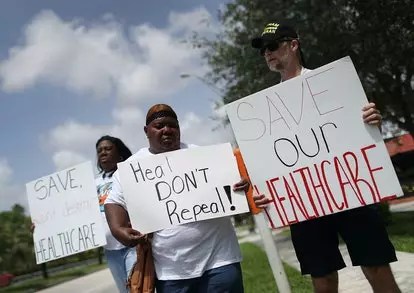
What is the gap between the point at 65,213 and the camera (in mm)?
4152

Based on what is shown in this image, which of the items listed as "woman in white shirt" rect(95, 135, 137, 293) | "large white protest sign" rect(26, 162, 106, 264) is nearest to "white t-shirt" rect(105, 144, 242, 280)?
"woman in white shirt" rect(95, 135, 137, 293)

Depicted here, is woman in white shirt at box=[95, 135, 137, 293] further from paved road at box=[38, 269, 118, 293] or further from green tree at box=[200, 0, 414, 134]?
paved road at box=[38, 269, 118, 293]

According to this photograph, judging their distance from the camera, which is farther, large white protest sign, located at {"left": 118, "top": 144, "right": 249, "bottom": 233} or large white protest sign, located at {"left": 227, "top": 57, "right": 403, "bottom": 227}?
large white protest sign, located at {"left": 118, "top": 144, "right": 249, "bottom": 233}

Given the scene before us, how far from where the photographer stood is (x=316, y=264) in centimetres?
251

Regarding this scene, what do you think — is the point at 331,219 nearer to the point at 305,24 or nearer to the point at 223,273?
the point at 223,273

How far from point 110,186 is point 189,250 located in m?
1.61

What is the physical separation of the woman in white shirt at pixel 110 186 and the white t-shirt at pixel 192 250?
4.16 feet

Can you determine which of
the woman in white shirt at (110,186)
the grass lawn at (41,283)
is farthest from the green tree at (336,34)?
the grass lawn at (41,283)

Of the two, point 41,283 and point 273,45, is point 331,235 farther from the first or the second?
point 41,283

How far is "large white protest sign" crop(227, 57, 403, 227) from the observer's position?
7.68 ft

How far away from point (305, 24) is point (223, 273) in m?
9.19

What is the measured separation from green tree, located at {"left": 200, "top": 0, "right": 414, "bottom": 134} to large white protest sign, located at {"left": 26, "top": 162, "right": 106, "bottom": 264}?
6645mm

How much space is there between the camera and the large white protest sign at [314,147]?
2340 mm

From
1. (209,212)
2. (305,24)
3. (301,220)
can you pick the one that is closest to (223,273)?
(209,212)
